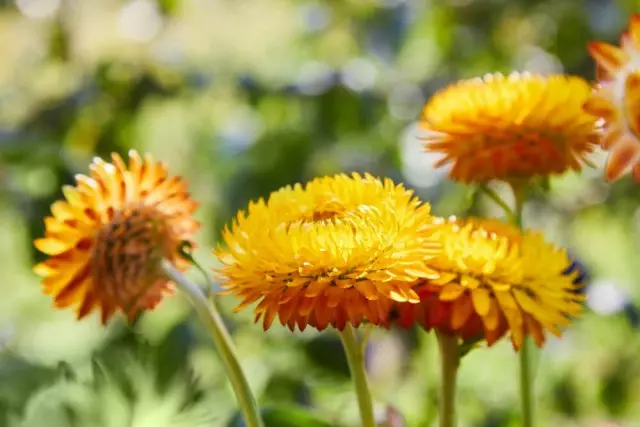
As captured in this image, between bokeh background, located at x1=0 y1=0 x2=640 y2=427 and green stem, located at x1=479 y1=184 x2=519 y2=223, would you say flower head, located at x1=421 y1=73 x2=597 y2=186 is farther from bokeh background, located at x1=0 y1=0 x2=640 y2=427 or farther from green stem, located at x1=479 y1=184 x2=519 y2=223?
bokeh background, located at x1=0 y1=0 x2=640 y2=427

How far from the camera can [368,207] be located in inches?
10.3

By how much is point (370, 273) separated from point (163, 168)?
8 cm

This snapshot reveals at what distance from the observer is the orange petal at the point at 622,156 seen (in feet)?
0.86

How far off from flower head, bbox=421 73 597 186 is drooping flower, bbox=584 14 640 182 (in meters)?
0.05

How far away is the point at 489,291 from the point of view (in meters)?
0.28

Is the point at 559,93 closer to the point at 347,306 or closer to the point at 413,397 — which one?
the point at 347,306

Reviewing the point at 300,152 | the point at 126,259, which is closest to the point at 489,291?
the point at 126,259

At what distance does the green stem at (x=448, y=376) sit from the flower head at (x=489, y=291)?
10mm

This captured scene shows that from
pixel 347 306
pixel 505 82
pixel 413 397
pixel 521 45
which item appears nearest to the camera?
pixel 347 306

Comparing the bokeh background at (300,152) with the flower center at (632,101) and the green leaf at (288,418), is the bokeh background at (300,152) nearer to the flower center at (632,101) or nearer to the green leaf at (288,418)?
the green leaf at (288,418)

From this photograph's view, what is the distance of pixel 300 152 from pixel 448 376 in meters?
0.60

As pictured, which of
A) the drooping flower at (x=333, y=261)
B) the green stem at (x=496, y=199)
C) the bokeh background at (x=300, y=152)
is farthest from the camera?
the bokeh background at (x=300, y=152)

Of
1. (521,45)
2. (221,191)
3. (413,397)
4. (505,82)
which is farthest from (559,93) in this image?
(521,45)

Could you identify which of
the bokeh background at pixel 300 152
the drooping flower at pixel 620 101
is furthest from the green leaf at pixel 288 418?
the drooping flower at pixel 620 101
